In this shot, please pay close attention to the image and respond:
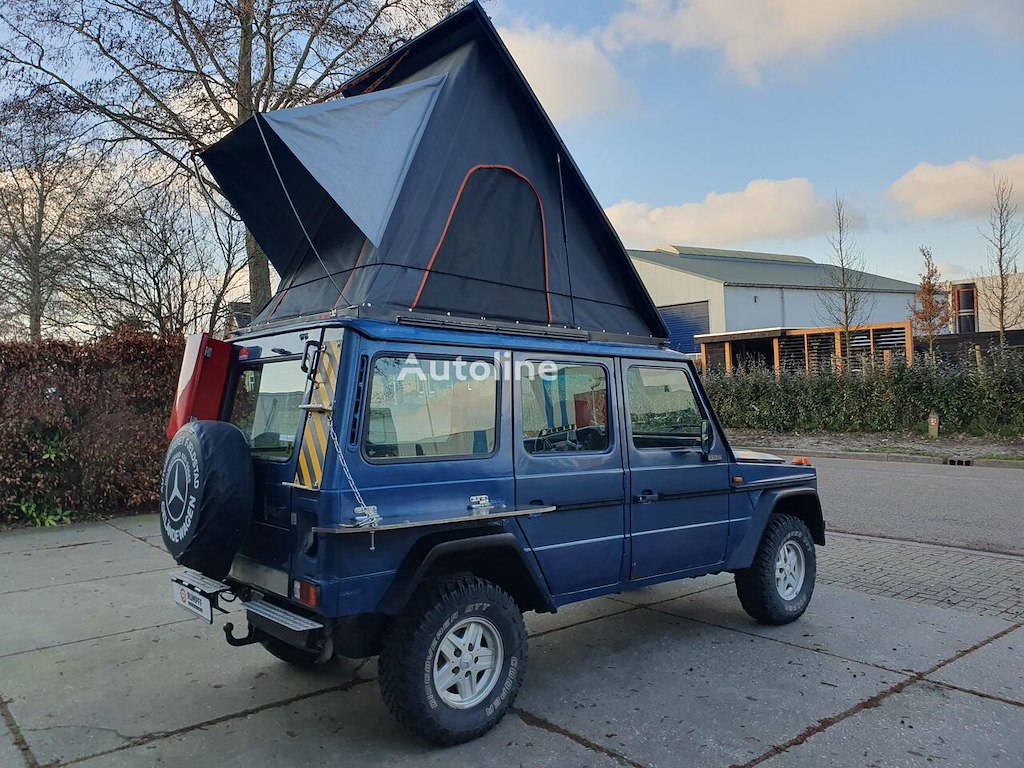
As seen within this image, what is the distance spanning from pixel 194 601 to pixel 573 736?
2.03 meters

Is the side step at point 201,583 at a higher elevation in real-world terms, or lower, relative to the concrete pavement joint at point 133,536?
higher

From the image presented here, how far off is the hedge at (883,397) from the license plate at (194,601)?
63.9ft

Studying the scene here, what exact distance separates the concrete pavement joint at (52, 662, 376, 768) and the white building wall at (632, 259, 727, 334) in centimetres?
3581

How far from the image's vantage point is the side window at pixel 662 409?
4805mm

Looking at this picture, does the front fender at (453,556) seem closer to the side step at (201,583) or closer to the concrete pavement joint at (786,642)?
the side step at (201,583)

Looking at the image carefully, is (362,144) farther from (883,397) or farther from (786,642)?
(883,397)

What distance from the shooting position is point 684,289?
134ft

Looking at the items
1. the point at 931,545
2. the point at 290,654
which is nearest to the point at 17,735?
the point at 290,654

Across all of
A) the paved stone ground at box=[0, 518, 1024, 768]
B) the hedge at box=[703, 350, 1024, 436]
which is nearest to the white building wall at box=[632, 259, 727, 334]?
the hedge at box=[703, 350, 1024, 436]

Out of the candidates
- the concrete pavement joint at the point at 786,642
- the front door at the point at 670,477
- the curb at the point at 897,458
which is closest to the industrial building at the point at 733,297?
the curb at the point at 897,458

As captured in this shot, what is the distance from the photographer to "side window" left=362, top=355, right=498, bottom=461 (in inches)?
146

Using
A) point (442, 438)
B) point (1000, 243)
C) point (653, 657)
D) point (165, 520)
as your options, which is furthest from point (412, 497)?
point (1000, 243)

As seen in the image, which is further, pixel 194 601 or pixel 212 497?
pixel 194 601

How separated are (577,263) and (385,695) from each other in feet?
9.68
